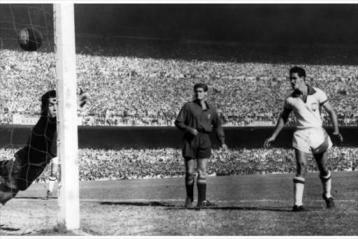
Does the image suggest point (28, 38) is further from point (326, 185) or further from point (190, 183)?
point (326, 185)

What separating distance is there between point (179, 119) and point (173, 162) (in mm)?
13261

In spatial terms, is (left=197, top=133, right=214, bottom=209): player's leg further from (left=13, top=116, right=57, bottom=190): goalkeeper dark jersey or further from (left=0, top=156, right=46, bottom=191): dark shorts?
(left=0, top=156, right=46, bottom=191): dark shorts

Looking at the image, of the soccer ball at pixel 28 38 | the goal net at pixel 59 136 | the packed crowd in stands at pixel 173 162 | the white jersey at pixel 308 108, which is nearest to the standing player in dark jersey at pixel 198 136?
the white jersey at pixel 308 108

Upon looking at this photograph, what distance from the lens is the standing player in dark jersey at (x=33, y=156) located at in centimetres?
681

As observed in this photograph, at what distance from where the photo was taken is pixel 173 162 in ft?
69.5

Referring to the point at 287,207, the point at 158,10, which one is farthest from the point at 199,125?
the point at 158,10

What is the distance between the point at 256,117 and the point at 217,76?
10.4 feet

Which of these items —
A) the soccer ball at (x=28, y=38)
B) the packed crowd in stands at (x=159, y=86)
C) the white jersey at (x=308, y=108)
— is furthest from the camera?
the packed crowd in stands at (x=159, y=86)

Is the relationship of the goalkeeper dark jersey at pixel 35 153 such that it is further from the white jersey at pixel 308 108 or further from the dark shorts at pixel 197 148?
the white jersey at pixel 308 108

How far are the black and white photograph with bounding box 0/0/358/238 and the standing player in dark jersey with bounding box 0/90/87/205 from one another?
2cm

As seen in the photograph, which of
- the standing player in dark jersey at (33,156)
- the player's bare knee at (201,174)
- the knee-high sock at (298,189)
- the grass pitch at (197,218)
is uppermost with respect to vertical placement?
the standing player in dark jersey at (33,156)

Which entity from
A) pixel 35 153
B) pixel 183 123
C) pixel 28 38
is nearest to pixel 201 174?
pixel 183 123

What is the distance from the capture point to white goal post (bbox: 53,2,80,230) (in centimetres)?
535

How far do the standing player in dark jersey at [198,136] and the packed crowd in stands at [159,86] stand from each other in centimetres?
1375
